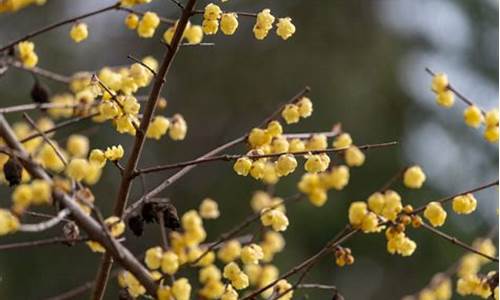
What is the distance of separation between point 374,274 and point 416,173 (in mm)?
3852

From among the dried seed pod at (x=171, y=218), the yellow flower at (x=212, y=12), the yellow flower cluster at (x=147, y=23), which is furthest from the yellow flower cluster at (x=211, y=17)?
the dried seed pod at (x=171, y=218)

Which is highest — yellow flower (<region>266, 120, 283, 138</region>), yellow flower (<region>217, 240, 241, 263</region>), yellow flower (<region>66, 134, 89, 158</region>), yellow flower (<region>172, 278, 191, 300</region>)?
yellow flower (<region>66, 134, 89, 158</region>)

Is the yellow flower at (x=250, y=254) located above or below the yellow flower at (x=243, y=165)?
below

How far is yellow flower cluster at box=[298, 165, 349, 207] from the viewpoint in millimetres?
1170

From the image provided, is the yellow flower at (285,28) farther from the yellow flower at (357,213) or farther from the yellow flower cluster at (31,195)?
the yellow flower cluster at (31,195)

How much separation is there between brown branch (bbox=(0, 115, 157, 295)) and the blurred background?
3.42 metres

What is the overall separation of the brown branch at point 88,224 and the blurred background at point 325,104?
3425 millimetres

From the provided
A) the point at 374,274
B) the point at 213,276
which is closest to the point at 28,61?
the point at 213,276

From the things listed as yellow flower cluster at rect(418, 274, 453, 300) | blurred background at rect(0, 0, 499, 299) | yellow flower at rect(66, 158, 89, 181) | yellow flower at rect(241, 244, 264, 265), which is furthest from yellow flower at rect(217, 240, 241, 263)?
blurred background at rect(0, 0, 499, 299)

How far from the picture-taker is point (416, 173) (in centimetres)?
121

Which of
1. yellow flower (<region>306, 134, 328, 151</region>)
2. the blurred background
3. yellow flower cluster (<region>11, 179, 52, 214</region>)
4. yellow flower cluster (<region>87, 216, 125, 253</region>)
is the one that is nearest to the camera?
yellow flower cluster (<region>11, 179, 52, 214</region>)

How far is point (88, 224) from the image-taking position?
97cm

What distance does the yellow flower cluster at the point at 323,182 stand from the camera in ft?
3.84

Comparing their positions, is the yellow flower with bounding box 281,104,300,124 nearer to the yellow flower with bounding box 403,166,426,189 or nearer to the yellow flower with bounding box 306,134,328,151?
the yellow flower with bounding box 306,134,328,151
